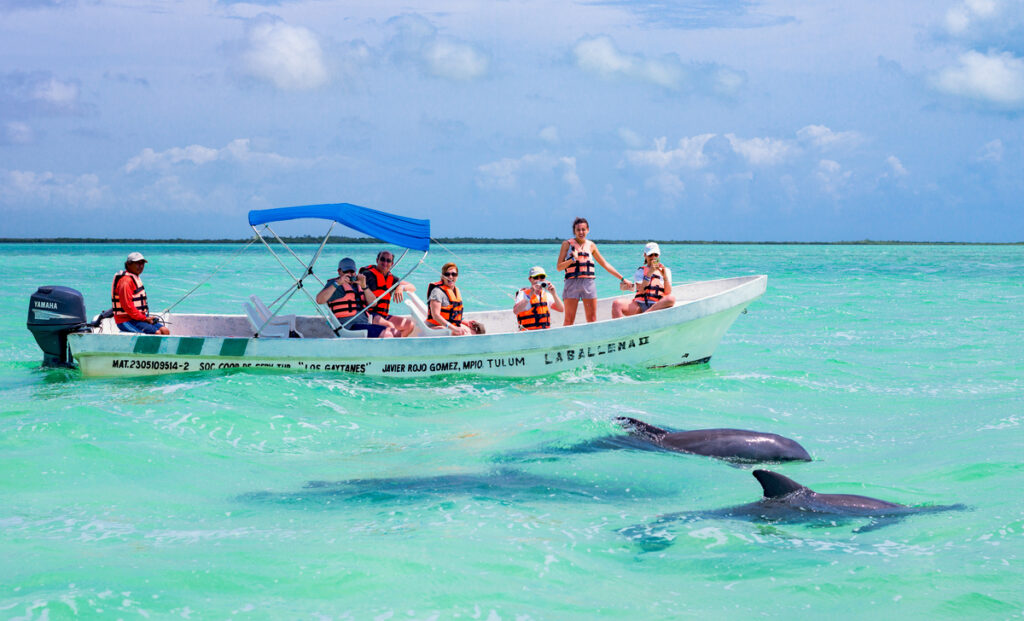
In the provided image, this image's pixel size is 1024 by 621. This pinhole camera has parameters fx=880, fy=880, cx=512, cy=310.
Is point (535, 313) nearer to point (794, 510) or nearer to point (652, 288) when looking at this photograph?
point (652, 288)

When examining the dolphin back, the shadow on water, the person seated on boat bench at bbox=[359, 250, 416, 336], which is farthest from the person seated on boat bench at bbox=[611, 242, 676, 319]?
the shadow on water

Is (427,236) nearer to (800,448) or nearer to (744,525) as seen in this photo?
(800,448)

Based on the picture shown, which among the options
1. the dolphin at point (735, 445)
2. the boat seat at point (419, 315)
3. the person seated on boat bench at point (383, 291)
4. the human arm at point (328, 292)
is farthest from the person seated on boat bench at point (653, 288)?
the dolphin at point (735, 445)

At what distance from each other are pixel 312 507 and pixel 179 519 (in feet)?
3.22

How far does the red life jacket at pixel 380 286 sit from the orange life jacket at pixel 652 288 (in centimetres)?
374

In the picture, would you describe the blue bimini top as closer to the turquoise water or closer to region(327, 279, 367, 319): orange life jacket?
region(327, 279, 367, 319): orange life jacket

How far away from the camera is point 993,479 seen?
748cm

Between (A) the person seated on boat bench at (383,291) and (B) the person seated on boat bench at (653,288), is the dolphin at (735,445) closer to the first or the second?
(B) the person seated on boat bench at (653,288)

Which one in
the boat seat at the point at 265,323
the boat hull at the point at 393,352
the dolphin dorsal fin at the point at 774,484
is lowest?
the dolphin dorsal fin at the point at 774,484

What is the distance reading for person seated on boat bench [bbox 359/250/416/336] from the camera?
12516mm

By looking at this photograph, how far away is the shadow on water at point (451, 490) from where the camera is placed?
6969 mm

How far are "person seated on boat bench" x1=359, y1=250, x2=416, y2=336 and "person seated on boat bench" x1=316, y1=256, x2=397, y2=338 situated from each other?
0.10 metres

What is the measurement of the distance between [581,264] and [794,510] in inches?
287

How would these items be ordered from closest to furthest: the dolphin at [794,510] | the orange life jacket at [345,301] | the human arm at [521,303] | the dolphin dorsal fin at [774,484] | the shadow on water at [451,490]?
1. the dolphin at [794,510]
2. the dolphin dorsal fin at [774,484]
3. the shadow on water at [451,490]
4. the orange life jacket at [345,301]
5. the human arm at [521,303]
